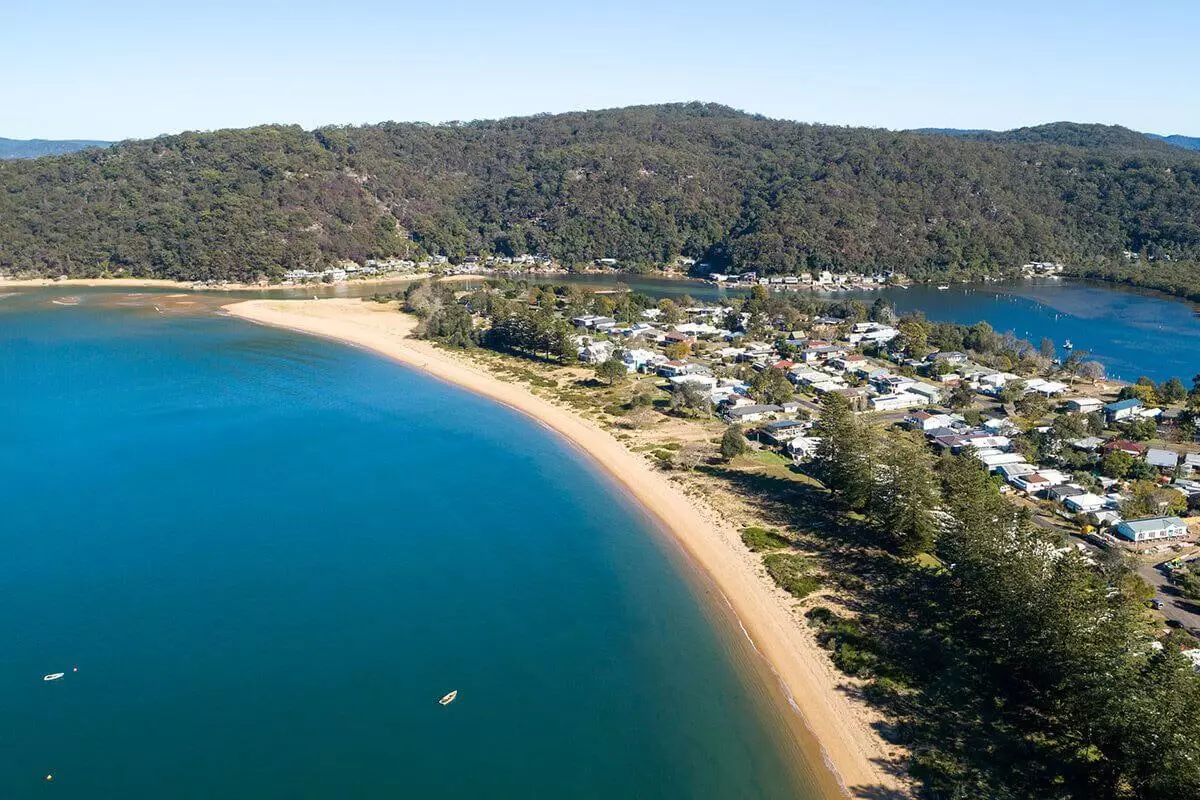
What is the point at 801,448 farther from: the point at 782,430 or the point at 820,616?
the point at 820,616

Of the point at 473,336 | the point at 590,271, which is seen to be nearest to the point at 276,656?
the point at 473,336

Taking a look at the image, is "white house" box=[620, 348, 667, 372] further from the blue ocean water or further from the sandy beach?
the blue ocean water

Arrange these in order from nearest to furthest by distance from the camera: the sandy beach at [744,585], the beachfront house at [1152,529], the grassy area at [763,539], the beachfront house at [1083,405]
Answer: the sandy beach at [744,585], the beachfront house at [1152,529], the grassy area at [763,539], the beachfront house at [1083,405]

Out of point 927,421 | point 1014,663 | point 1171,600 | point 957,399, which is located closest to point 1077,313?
point 957,399

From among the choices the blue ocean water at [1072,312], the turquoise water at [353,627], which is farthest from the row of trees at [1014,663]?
the blue ocean water at [1072,312]

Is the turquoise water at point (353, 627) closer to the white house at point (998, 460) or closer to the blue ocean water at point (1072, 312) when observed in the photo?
the white house at point (998, 460)

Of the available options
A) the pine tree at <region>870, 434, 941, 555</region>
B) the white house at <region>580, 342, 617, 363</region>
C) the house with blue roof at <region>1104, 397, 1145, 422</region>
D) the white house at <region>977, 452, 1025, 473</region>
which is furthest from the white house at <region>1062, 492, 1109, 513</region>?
the white house at <region>580, 342, 617, 363</region>

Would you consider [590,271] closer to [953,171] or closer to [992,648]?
[953,171]
